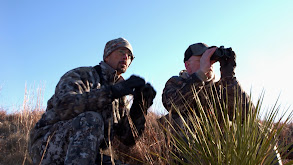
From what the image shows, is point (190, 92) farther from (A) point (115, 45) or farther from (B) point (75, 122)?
(B) point (75, 122)

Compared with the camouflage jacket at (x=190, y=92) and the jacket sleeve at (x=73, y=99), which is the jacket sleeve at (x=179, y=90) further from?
the jacket sleeve at (x=73, y=99)

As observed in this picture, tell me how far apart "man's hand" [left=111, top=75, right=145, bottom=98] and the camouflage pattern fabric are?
0.21 ft

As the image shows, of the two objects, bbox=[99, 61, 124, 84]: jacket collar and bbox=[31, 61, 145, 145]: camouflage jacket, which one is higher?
bbox=[99, 61, 124, 84]: jacket collar

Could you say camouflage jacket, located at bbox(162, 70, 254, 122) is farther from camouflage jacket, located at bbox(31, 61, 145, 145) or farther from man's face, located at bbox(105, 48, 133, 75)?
man's face, located at bbox(105, 48, 133, 75)

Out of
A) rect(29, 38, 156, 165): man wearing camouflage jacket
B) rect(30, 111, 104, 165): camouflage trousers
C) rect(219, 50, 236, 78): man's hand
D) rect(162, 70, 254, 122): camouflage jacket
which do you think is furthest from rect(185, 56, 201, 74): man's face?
rect(30, 111, 104, 165): camouflage trousers

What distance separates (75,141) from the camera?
1942 millimetres

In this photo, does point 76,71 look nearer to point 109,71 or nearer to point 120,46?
point 109,71

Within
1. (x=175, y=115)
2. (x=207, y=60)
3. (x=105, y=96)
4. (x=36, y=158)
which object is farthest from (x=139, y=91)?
(x=36, y=158)

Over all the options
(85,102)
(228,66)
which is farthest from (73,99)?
(228,66)

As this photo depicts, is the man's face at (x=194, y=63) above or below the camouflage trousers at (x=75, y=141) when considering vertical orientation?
above

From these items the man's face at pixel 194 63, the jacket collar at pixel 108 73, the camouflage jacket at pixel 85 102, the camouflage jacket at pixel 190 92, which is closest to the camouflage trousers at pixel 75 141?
the camouflage jacket at pixel 85 102

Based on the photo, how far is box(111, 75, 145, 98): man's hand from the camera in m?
2.25

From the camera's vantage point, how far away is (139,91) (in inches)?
96.7

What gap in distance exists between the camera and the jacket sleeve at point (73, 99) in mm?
2182
